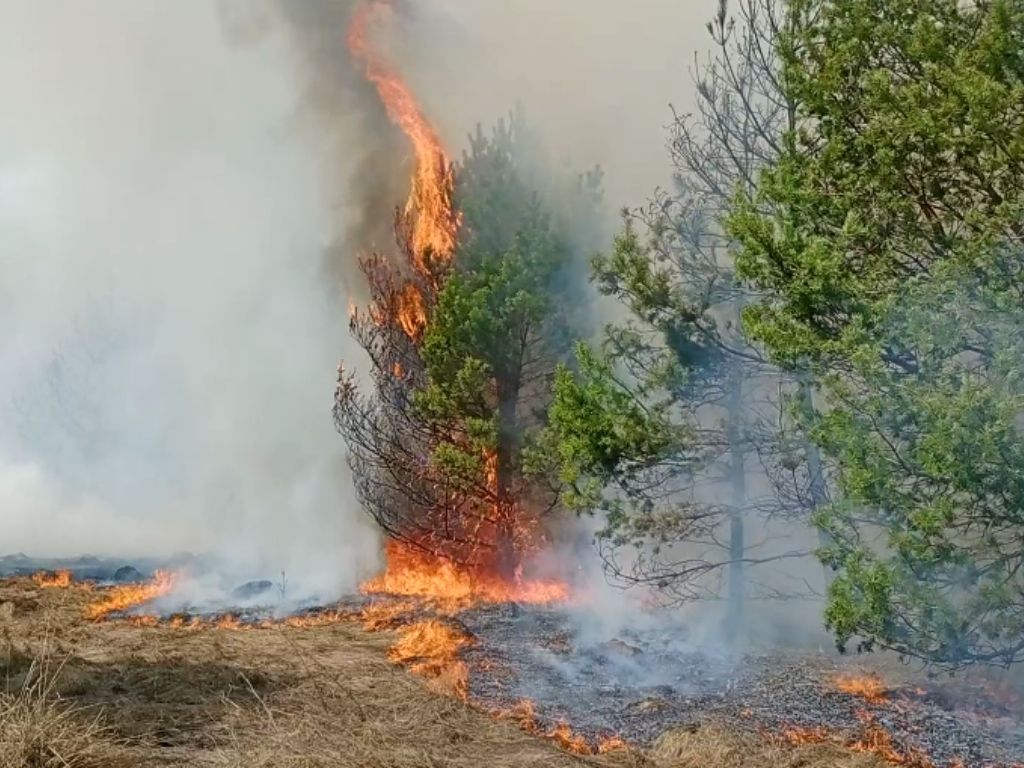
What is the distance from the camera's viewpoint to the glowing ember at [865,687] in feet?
28.2

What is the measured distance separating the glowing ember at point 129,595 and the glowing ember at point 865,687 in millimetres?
11331

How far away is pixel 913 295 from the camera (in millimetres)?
6875

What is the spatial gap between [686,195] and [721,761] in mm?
9233

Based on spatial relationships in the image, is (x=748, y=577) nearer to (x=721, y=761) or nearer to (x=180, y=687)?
(x=721, y=761)

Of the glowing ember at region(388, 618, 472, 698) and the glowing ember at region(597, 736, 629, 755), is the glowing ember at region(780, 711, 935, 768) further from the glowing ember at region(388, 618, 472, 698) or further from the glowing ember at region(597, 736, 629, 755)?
the glowing ember at region(388, 618, 472, 698)

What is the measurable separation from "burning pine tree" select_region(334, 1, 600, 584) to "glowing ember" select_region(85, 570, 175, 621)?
4.57m

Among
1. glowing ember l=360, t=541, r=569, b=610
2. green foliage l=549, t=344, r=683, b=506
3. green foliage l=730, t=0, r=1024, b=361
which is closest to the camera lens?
green foliage l=730, t=0, r=1024, b=361

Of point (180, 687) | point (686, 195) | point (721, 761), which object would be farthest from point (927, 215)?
point (180, 687)

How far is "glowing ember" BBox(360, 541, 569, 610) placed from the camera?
16.4m

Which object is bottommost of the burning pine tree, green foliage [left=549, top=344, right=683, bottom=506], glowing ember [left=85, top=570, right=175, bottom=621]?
glowing ember [left=85, top=570, right=175, bottom=621]

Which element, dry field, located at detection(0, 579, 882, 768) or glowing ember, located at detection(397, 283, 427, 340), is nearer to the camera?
dry field, located at detection(0, 579, 882, 768)

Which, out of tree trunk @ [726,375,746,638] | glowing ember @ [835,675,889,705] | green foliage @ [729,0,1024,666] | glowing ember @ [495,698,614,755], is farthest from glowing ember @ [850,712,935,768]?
tree trunk @ [726,375,746,638]

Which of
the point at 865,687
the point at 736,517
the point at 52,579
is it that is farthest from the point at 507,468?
the point at 52,579

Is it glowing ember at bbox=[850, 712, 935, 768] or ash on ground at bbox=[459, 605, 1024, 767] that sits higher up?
ash on ground at bbox=[459, 605, 1024, 767]
